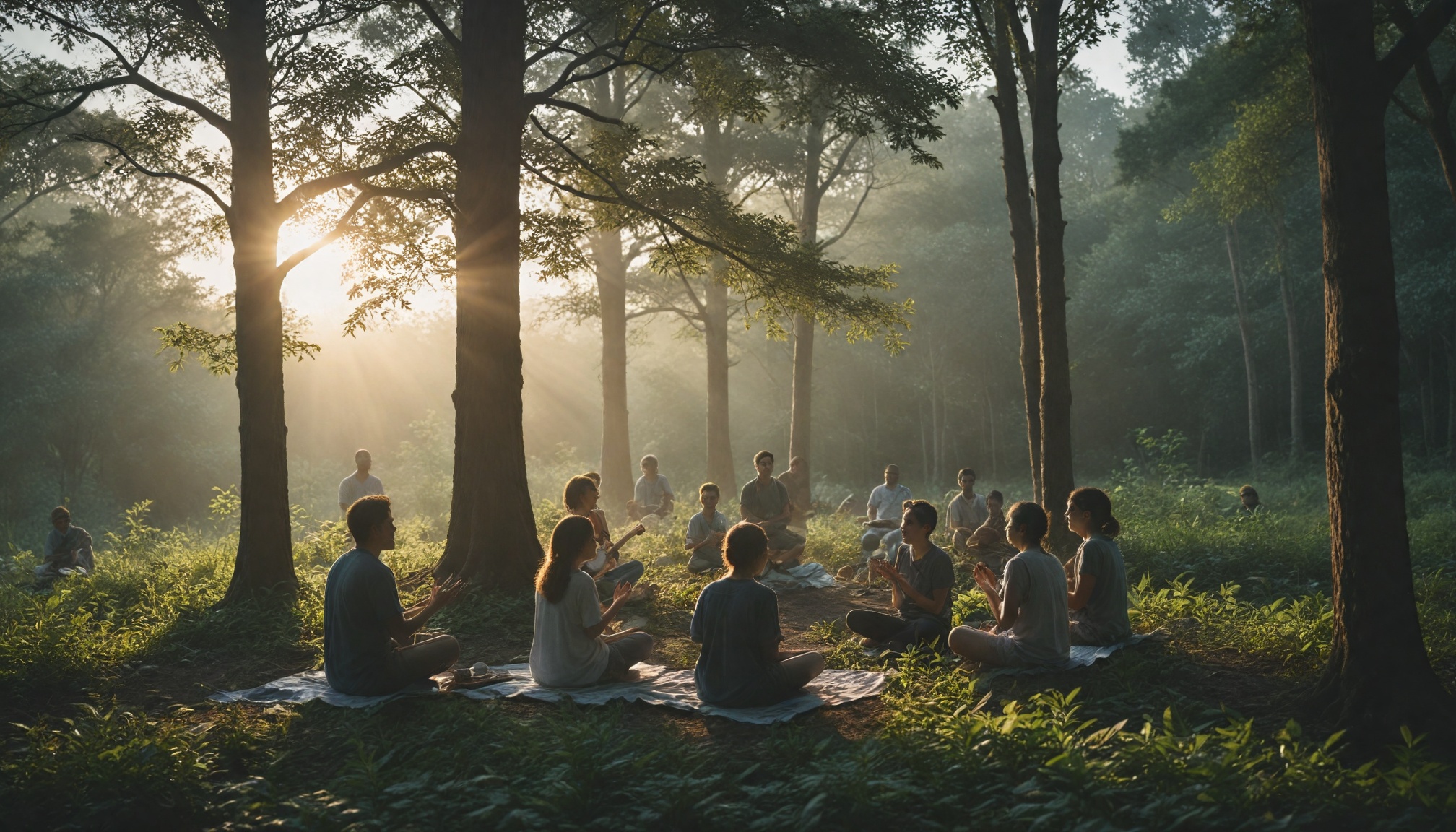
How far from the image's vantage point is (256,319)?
388 inches

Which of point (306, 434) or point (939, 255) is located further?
point (306, 434)

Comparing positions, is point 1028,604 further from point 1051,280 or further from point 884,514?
point 884,514

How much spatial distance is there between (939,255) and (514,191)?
22116 mm

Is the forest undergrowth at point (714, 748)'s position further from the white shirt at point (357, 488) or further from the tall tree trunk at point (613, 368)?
the tall tree trunk at point (613, 368)

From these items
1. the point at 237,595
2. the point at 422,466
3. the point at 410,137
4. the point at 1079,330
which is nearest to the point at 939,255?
the point at 1079,330

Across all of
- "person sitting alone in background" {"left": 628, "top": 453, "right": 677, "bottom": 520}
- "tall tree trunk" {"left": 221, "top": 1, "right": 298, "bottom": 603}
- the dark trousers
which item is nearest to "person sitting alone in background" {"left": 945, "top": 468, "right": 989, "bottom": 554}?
"person sitting alone in background" {"left": 628, "top": 453, "right": 677, "bottom": 520}

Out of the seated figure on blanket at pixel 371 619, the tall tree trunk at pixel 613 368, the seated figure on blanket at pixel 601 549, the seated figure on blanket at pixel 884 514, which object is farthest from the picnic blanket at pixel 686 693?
the tall tree trunk at pixel 613 368

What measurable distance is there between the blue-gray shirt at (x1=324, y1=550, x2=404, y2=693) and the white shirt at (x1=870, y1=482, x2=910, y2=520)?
834 cm

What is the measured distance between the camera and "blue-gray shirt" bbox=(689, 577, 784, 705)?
18.9ft

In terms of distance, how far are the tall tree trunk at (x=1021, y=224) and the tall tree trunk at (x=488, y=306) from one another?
19.7 ft

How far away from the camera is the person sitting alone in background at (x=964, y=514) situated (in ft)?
41.8

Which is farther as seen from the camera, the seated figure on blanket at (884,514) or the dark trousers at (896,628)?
the seated figure on blanket at (884,514)

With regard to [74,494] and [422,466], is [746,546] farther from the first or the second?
[74,494]

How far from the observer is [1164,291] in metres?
28.3
